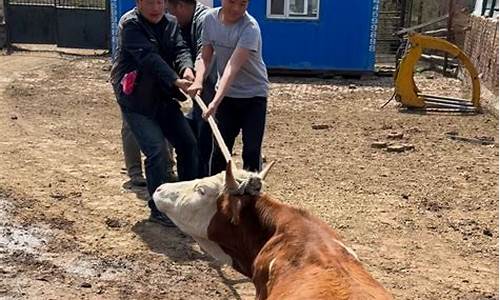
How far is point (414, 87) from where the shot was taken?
12.9 meters

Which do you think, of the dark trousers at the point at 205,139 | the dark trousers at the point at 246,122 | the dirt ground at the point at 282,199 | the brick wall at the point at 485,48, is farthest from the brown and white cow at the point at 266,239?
the brick wall at the point at 485,48

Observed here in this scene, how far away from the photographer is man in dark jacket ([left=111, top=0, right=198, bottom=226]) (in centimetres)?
568

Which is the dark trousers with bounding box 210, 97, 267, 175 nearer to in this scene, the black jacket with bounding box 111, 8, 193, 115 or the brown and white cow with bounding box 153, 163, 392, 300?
the black jacket with bounding box 111, 8, 193, 115

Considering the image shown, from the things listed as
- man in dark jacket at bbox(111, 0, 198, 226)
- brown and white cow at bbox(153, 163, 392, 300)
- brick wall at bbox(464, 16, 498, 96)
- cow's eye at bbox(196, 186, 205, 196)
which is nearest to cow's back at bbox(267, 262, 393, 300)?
brown and white cow at bbox(153, 163, 392, 300)

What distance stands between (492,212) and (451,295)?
81.2 inches

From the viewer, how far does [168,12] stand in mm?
6375

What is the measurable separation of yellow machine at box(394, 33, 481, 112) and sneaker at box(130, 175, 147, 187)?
21.9 feet

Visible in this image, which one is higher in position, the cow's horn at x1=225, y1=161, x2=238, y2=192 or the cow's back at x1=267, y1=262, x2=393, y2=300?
the cow's horn at x1=225, y1=161, x2=238, y2=192

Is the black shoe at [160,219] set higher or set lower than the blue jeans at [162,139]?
lower

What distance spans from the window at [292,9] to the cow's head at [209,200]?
43.0 ft

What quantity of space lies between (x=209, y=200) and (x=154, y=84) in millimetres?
2277

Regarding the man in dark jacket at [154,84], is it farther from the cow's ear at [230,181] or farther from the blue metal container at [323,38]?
the blue metal container at [323,38]

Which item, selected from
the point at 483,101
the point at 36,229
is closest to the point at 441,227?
the point at 36,229

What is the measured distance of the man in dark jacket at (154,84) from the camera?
568cm
